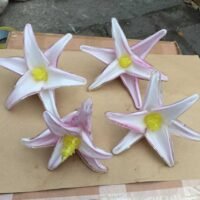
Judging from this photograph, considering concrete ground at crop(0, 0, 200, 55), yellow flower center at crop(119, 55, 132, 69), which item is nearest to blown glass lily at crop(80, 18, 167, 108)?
yellow flower center at crop(119, 55, 132, 69)

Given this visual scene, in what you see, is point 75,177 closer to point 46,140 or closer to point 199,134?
point 46,140

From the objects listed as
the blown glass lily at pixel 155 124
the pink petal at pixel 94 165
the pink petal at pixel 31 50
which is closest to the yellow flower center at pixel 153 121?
the blown glass lily at pixel 155 124

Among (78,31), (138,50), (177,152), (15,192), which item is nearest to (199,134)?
(177,152)

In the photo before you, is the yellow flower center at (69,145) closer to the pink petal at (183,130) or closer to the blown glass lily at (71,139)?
the blown glass lily at (71,139)

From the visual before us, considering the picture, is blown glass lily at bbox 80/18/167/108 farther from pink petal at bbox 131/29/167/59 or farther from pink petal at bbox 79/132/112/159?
pink petal at bbox 79/132/112/159

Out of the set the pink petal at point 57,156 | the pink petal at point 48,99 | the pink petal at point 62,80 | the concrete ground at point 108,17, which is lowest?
the concrete ground at point 108,17

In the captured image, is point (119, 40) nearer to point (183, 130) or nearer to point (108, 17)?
point (183, 130)
